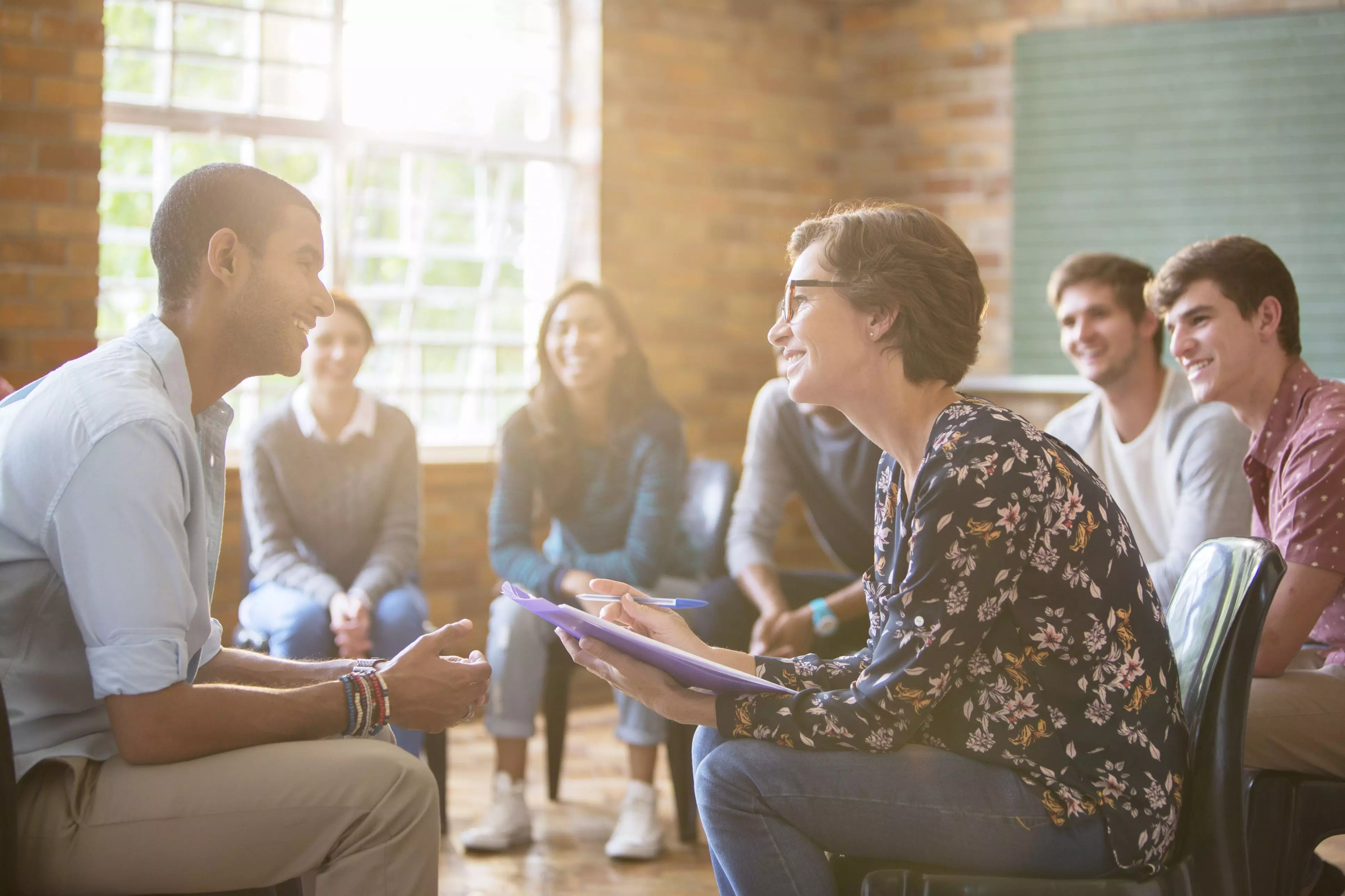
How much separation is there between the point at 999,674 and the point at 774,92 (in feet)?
12.9

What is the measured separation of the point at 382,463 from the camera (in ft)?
10.6

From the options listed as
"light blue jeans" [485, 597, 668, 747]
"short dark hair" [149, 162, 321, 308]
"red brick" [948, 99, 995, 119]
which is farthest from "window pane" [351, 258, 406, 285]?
"short dark hair" [149, 162, 321, 308]

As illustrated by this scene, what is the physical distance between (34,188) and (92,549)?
248 cm

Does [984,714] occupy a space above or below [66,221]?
below

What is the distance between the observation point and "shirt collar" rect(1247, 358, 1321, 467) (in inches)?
83.5

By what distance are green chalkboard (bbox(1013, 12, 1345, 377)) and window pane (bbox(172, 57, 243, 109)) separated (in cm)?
285

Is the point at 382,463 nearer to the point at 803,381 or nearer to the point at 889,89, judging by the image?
the point at 803,381

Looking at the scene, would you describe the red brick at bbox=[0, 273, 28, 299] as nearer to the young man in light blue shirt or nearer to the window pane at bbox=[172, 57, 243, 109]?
the window pane at bbox=[172, 57, 243, 109]

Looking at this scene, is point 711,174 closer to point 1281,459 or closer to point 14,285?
point 14,285

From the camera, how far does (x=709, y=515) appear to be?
3312mm

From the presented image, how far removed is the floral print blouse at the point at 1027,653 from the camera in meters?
1.38

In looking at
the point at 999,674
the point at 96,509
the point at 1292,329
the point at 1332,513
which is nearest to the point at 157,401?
the point at 96,509

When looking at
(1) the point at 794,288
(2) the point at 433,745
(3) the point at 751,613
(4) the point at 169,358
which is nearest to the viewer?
(4) the point at 169,358

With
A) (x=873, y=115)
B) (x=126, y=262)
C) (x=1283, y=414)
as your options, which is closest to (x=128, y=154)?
(x=126, y=262)
